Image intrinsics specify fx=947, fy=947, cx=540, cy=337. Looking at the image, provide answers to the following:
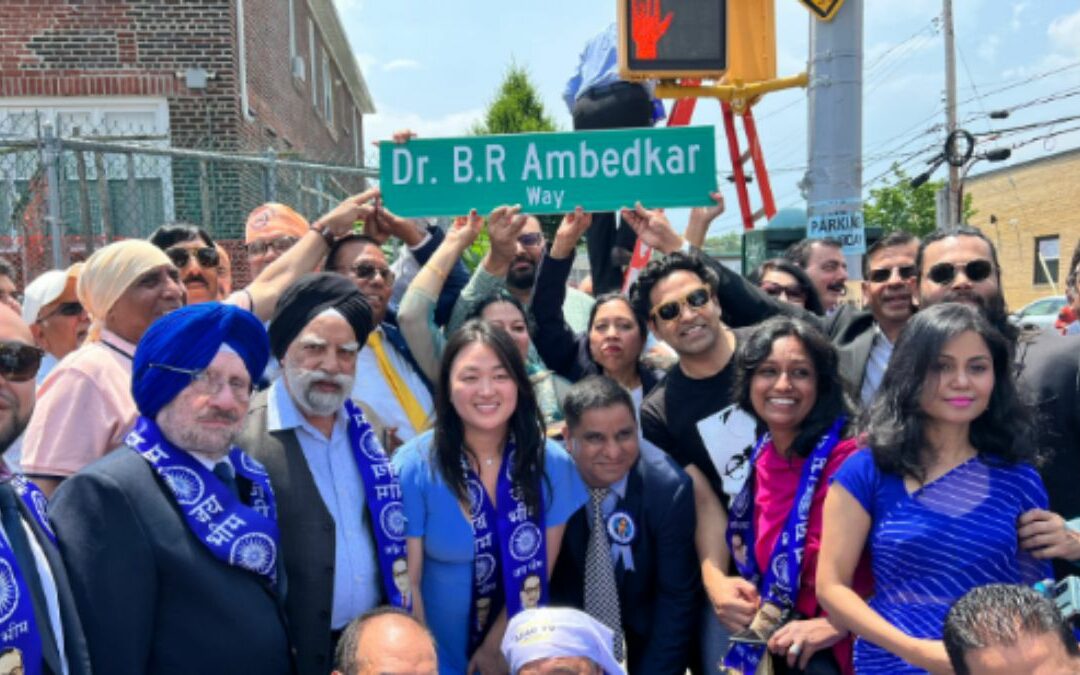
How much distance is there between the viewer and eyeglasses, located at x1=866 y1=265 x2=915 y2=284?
3.91 metres

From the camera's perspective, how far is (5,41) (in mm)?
11023

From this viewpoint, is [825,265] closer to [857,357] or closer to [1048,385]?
[857,357]

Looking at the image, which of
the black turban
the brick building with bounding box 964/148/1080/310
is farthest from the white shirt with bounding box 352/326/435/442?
the brick building with bounding box 964/148/1080/310

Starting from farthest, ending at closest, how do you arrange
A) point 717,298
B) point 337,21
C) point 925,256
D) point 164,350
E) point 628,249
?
point 337,21 < point 628,249 < point 717,298 < point 925,256 < point 164,350

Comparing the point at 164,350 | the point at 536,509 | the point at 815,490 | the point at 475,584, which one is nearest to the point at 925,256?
the point at 815,490

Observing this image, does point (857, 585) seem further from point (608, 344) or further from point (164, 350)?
point (164, 350)

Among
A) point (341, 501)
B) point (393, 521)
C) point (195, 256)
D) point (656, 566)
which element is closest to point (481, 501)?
point (393, 521)

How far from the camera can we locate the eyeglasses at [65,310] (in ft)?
13.5

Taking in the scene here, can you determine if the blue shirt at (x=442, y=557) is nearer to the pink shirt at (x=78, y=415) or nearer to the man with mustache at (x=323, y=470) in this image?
the man with mustache at (x=323, y=470)

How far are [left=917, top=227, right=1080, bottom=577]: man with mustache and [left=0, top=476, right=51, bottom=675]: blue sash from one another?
262cm

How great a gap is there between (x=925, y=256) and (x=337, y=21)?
21850 mm

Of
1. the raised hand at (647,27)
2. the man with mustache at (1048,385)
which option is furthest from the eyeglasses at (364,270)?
the man with mustache at (1048,385)

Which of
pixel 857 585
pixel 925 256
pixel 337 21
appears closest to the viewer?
pixel 857 585

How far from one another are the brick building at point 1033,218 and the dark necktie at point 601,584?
3368 centimetres
